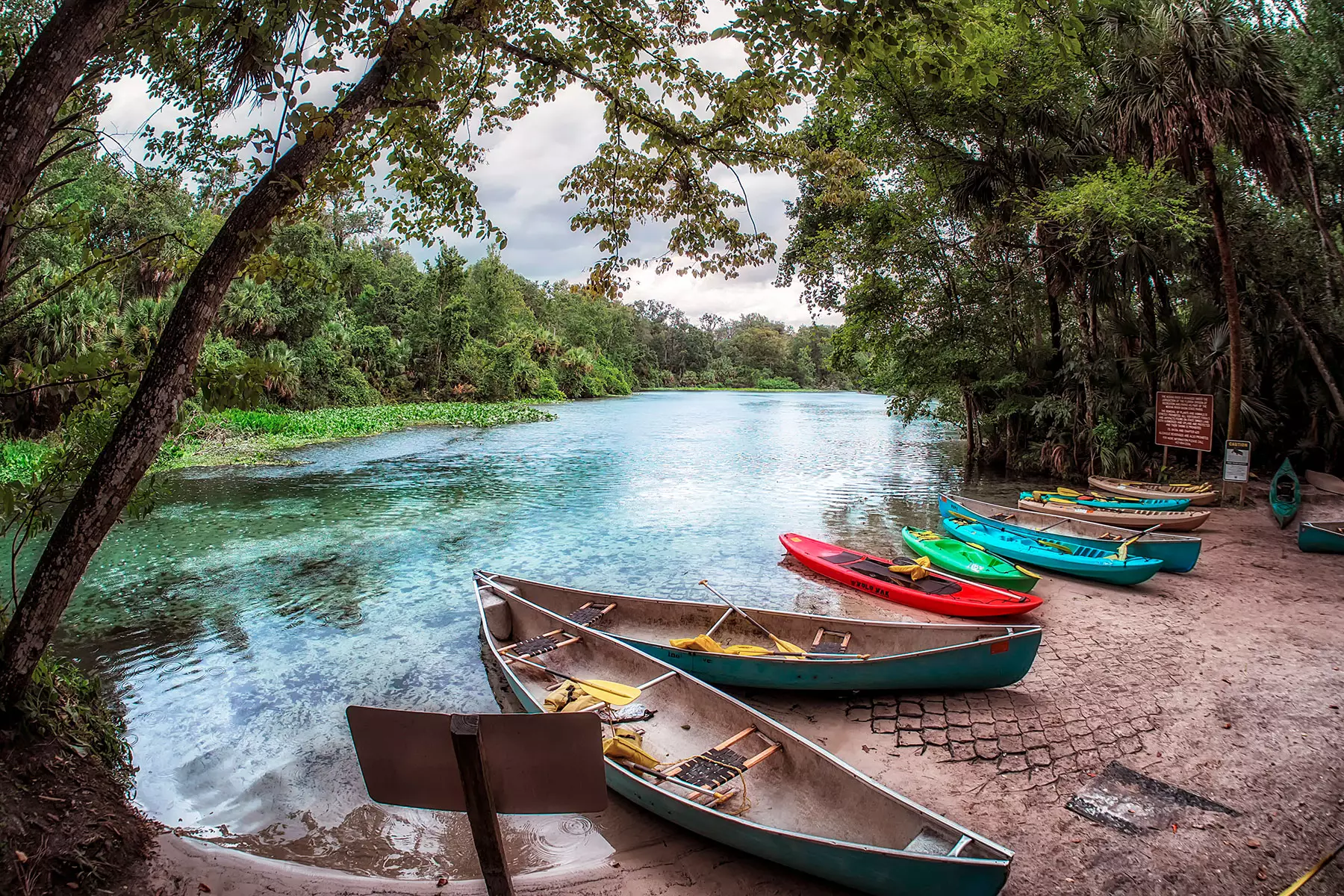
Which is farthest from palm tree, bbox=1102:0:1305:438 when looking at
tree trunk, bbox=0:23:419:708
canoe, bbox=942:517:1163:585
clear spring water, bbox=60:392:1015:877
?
tree trunk, bbox=0:23:419:708

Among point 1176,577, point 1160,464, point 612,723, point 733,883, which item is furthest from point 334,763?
point 1160,464

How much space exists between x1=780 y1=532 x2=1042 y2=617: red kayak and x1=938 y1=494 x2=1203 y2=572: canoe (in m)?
2.11

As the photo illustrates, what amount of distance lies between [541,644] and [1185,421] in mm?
14089

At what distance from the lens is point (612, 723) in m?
5.19

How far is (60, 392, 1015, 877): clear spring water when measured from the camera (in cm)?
→ 531

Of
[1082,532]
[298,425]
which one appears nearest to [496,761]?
[1082,532]

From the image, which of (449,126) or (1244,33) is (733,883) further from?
(1244,33)

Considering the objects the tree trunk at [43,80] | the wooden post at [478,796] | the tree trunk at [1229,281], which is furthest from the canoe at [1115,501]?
the tree trunk at [43,80]

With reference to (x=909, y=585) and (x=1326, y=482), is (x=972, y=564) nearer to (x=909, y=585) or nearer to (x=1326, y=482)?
(x=909, y=585)

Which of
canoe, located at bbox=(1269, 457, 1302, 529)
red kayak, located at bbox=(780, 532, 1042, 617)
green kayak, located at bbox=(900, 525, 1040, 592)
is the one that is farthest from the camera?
canoe, located at bbox=(1269, 457, 1302, 529)

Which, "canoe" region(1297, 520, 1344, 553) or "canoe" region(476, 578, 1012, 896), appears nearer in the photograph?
"canoe" region(476, 578, 1012, 896)

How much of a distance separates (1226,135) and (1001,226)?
15.4 feet

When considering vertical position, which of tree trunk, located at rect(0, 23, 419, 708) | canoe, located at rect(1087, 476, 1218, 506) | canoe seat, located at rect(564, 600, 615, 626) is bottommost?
canoe seat, located at rect(564, 600, 615, 626)

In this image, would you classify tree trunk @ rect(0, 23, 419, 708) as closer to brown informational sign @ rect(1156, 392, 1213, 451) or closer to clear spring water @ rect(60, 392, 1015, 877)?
clear spring water @ rect(60, 392, 1015, 877)
